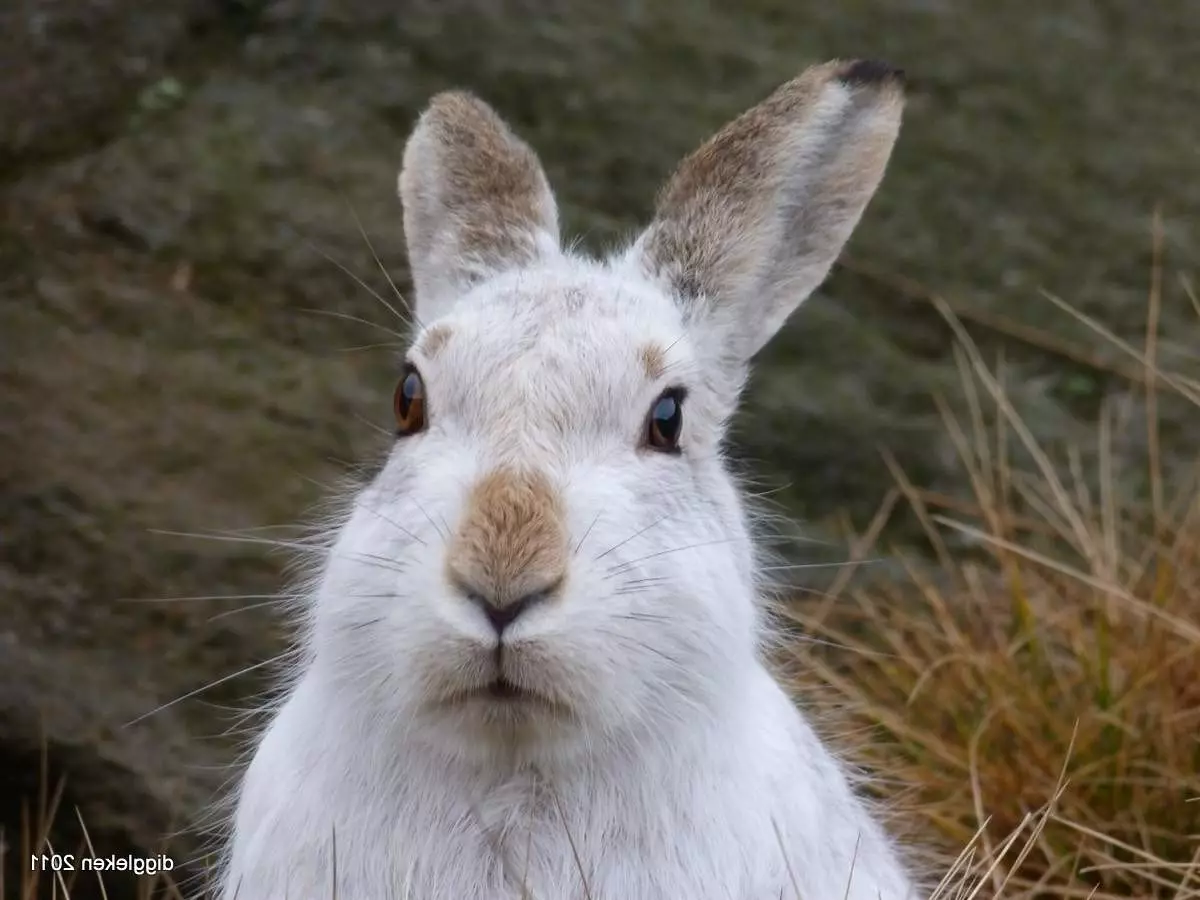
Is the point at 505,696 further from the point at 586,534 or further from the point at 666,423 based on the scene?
the point at 666,423

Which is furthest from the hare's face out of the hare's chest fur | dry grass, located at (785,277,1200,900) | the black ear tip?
dry grass, located at (785,277,1200,900)

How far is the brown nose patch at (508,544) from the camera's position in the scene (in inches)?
99.3

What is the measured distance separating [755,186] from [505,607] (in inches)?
51.4

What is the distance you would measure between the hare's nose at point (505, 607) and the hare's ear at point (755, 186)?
3.41 feet

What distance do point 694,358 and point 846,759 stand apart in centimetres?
121

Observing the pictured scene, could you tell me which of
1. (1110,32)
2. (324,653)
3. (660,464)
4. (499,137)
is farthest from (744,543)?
(1110,32)

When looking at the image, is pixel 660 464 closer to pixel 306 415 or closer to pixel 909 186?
pixel 306 415

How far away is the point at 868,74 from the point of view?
3447 millimetres

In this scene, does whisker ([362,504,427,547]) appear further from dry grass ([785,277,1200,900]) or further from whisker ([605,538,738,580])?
dry grass ([785,277,1200,900])

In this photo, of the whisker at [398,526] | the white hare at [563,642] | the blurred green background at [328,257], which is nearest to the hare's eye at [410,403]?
the white hare at [563,642]

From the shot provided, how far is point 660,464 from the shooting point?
3027 mm

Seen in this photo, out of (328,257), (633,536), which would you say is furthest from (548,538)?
(328,257)

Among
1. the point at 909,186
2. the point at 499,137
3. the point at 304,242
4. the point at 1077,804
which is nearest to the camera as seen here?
the point at 499,137

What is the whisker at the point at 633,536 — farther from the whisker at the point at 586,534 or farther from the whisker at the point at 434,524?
the whisker at the point at 434,524
